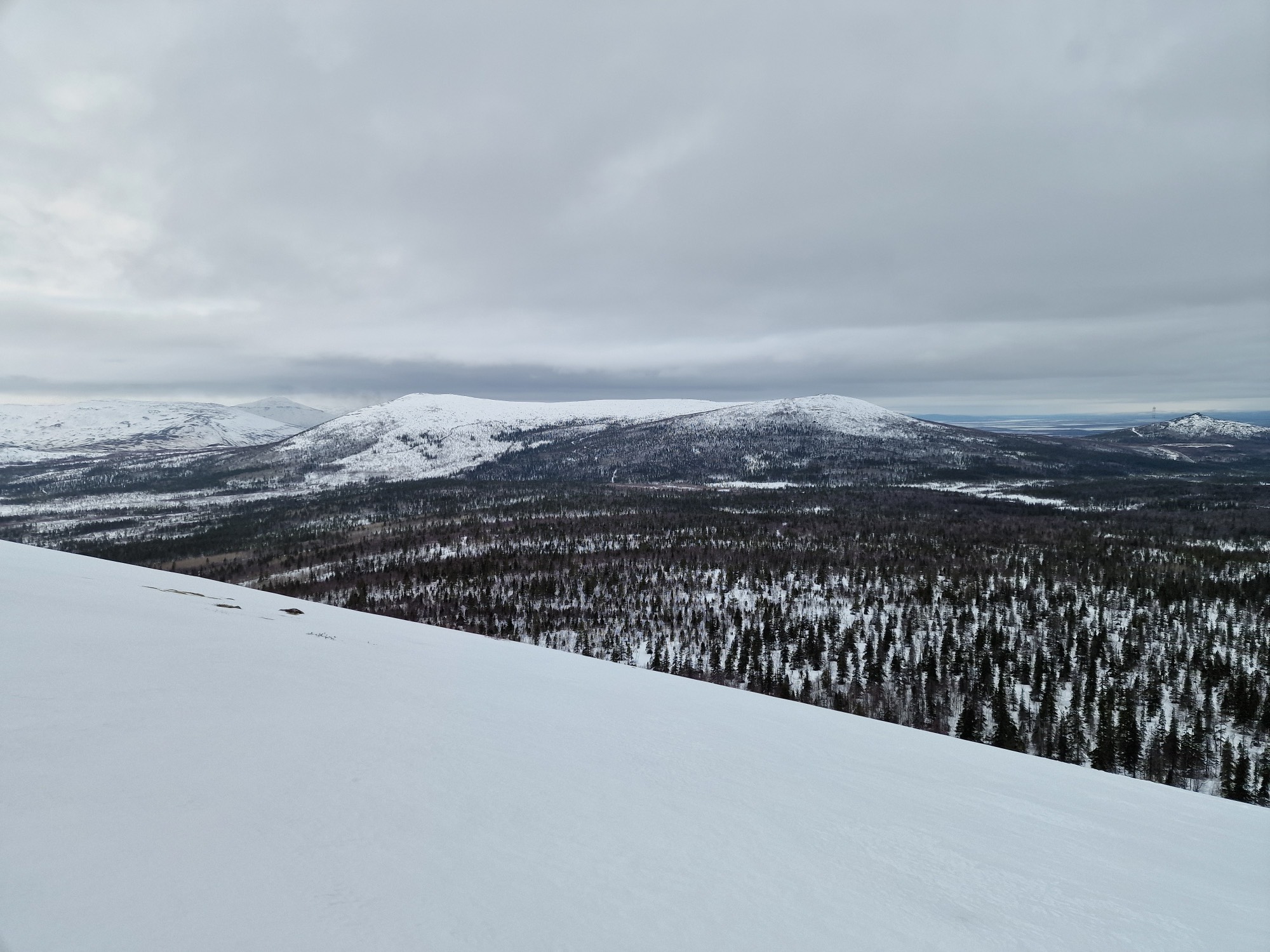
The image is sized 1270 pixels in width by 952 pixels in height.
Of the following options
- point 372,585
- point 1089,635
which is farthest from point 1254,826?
point 372,585

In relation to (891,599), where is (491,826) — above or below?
above

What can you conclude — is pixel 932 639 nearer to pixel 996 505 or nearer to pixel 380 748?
pixel 380 748

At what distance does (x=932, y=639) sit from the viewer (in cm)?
6775

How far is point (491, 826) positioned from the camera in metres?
4.75

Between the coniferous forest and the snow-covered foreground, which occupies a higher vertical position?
the snow-covered foreground

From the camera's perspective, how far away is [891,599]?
80.7 m

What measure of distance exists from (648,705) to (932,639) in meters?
68.8

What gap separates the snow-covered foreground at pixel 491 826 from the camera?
11.1 ft

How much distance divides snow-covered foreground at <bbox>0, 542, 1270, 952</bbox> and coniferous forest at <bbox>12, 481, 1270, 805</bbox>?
41.5 meters

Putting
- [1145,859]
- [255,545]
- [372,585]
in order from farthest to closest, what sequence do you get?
1. [255,545]
2. [372,585]
3. [1145,859]

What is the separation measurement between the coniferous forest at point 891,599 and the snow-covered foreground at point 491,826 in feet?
136

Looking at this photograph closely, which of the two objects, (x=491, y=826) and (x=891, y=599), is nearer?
(x=491, y=826)

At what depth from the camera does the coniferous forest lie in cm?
4869

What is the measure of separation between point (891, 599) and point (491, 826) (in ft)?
283
